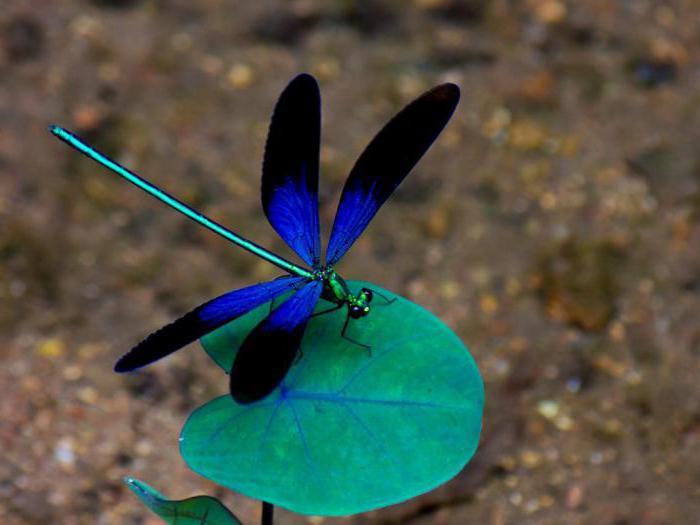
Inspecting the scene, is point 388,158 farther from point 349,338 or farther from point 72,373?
point 72,373

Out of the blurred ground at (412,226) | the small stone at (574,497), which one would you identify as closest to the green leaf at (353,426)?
the blurred ground at (412,226)

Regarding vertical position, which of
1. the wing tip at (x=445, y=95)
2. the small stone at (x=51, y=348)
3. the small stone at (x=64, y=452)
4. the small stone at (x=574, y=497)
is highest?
the wing tip at (x=445, y=95)

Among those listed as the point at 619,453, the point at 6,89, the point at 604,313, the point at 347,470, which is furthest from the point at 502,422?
the point at 6,89

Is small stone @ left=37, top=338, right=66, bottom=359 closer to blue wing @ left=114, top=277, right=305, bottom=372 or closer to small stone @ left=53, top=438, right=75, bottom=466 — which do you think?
small stone @ left=53, top=438, right=75, bottom=466

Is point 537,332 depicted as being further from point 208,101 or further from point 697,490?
point 208,101

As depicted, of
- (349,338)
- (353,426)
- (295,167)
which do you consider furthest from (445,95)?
(353,426)

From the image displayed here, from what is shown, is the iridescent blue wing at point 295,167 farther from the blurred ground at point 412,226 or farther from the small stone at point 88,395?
the small stone at point 88,395

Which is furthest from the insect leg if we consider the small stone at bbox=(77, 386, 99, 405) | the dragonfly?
the small stone at bbox=(77, 386, 99, 405)
